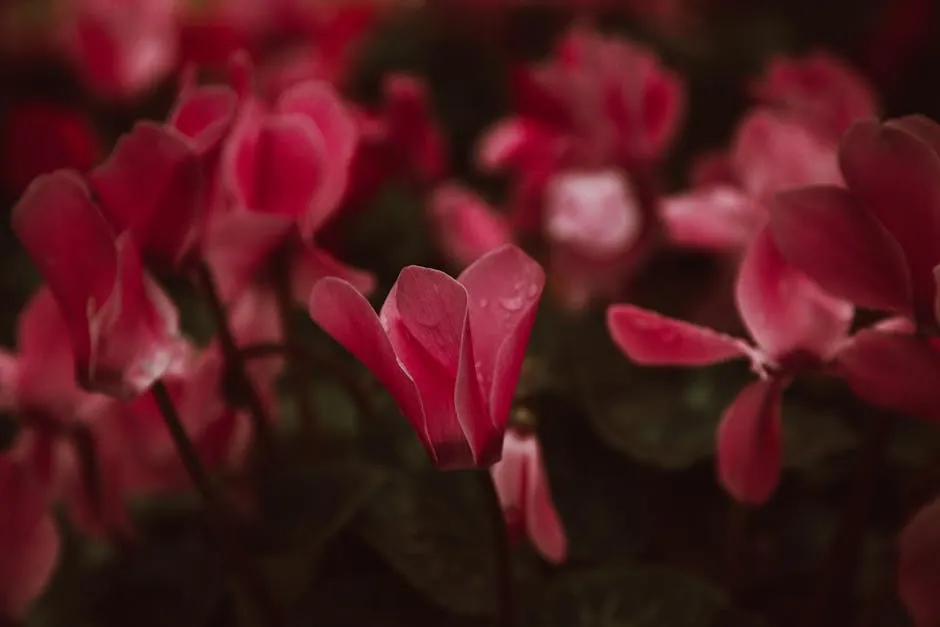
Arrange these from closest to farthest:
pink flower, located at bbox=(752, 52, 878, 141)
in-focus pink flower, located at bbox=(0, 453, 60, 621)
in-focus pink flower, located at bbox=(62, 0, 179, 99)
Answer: in-focus pink flower, located at bbox=(0, 453, 60, 621)
pink flower, located at bbox=(752, 52, 878, 141)
in-focus pink flower, located at bbox=(62, 0, 179, 99)

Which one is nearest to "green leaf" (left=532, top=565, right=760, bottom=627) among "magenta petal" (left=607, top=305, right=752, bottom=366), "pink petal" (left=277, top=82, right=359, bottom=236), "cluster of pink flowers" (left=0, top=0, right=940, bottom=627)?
"cluster of pink flowers" (left=0, top=0, right=940, bottom=627)

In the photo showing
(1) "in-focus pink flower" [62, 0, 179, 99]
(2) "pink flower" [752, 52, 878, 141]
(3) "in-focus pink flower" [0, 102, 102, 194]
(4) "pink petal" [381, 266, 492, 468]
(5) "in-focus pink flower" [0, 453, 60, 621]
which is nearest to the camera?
(4) "pink petal" [381, 266, 492, 468]

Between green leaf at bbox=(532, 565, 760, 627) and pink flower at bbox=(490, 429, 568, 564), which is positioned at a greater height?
pink flower at bbox=(490, 429, 568, 564)

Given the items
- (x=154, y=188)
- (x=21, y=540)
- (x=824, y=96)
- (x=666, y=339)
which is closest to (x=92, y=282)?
(x=154, y=188)

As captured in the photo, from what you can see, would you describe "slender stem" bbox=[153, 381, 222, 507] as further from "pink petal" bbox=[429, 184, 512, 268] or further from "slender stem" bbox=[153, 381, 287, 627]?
"pink petal" bbox=[429, 184, 512, 268]

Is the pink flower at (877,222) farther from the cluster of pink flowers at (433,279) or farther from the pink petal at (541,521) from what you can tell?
the pink petal at (541,521)

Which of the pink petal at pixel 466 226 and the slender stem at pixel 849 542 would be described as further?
the pink petal at pixel 466 226

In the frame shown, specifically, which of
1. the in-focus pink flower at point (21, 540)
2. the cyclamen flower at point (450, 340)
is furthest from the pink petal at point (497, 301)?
the in-focus pink flower at point (21, 540)
